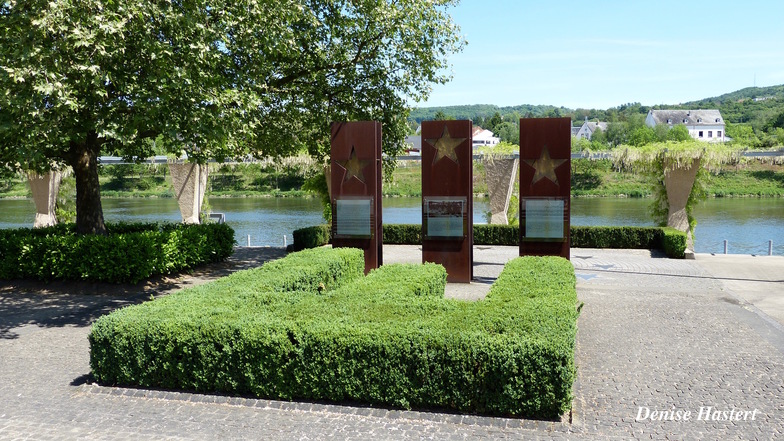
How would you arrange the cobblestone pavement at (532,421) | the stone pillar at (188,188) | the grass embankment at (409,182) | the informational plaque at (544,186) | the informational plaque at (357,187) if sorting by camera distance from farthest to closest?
the grass embankment at (409,182) < the stone pillar at (188,188) < the informational plaque at (357,187) < the informational plaque at (544,186) < the cobblestone pavement at (532,421)

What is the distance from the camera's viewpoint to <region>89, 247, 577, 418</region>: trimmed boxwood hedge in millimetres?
5633

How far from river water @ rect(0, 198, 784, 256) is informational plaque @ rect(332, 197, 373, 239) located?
33.2 feet

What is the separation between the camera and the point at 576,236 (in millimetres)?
18938

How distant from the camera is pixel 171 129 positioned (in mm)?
9875

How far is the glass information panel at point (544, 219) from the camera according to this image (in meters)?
12.1

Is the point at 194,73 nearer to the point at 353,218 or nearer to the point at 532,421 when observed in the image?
the point at 353,218

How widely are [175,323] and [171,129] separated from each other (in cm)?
444

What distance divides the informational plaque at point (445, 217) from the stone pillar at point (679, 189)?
9490mm

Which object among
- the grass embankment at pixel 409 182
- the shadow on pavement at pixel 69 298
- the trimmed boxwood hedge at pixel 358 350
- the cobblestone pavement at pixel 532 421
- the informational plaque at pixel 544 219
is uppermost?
the grass embankment at pixel 409 182

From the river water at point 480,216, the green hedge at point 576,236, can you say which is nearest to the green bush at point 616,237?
the green hedge at point 576,236

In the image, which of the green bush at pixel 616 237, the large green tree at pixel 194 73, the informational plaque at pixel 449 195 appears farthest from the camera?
the green bush at pixel 616 237

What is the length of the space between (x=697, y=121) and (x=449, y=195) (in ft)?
392

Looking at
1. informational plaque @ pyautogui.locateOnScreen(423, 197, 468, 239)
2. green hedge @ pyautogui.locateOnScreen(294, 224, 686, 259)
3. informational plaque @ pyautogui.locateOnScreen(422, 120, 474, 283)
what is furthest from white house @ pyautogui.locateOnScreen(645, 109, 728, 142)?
informational plaque @ pyautogui.locateOnScreen(423, 197, 468, 239)

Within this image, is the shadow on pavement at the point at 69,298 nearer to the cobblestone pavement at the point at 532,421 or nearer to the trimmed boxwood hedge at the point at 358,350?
the cobblestone pavement at the point at 532,421
